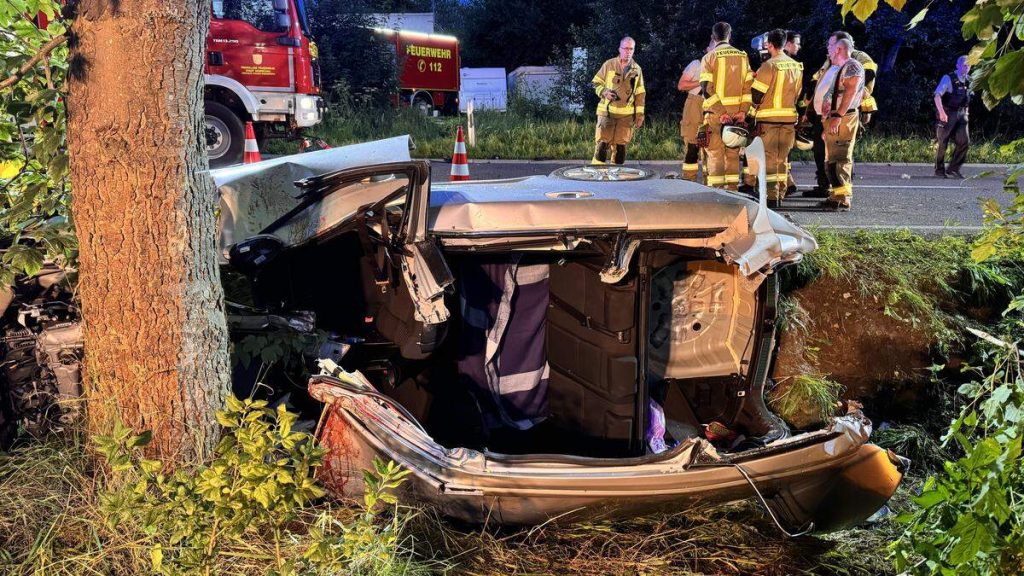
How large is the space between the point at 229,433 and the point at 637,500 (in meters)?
1.42

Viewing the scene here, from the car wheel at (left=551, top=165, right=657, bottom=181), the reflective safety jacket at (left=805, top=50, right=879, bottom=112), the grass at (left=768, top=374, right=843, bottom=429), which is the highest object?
the reflective safety jacket at (left=805, top=50, right=879, bottom=112)

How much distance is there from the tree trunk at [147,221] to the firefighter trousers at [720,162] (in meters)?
5.80

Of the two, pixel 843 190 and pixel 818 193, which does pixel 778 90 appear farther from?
pixel 818 193

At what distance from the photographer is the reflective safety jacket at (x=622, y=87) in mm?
8430

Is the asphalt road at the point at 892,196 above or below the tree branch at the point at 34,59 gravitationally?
below

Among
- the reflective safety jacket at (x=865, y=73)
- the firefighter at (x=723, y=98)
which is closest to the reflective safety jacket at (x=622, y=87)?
the firefighter at (x=723, y=98)

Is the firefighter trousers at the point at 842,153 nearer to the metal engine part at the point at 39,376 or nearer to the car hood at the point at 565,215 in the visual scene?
the car hood at the point at 565,215

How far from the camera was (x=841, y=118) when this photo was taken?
7367mm

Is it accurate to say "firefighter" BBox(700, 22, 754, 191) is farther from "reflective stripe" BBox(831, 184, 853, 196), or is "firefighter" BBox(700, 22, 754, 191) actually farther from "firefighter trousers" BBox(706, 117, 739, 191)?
"reflective stripe" BBox(831, 184, 853, 196)

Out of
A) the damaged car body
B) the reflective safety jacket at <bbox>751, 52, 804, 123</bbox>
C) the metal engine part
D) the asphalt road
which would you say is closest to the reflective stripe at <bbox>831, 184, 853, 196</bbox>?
the asphalt road

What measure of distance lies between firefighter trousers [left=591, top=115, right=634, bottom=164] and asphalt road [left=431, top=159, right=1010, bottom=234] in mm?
1173

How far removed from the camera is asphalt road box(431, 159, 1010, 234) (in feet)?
22.5

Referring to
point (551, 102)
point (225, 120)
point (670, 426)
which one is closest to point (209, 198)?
point (670, 426)

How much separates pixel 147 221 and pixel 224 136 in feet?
24.2
